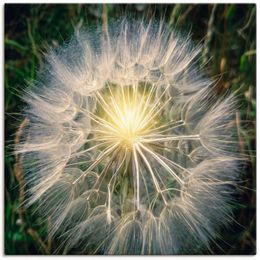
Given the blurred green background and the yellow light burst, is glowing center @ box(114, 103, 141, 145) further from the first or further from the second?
the blurred green background

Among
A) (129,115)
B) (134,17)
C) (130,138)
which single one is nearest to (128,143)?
(130,138)

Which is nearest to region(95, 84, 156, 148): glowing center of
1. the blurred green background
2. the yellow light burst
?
the yellow light burst

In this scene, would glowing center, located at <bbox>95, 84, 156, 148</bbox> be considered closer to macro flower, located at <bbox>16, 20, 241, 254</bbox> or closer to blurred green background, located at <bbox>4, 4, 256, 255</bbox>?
macro flower, located at <bbox>16, 20, 241, 254</bbox>

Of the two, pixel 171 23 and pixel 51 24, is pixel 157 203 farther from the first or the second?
pixel 51 24

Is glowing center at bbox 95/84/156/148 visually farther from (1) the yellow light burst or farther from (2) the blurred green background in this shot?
(2) the blurred green background

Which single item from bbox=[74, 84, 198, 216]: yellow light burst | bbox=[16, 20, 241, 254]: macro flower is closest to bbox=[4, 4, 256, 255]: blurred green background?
bbox=[16, 20, 241, 254]: macro flower

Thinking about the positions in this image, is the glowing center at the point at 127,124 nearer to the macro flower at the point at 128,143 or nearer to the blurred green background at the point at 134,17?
the macro flower at the point at 128,143

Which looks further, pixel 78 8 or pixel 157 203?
pixel 78 8

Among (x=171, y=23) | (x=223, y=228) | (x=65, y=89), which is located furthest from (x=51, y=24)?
(x=223, y=228)
